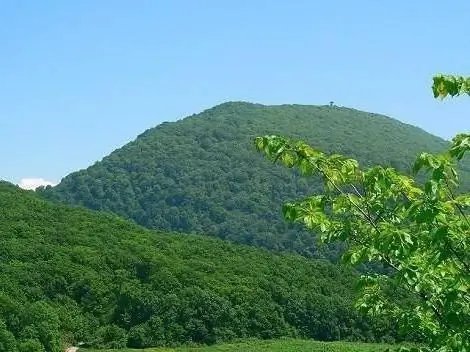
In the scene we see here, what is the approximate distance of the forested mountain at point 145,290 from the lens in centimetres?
7000

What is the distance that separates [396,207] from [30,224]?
295ft

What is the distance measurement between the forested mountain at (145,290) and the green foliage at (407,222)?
55423mm

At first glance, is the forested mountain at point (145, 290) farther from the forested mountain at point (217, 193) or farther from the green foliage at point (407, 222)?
the green foliage at point (407, 222)

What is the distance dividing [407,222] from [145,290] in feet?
234

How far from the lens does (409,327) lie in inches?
340

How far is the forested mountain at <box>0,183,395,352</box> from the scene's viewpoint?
70.0 meters

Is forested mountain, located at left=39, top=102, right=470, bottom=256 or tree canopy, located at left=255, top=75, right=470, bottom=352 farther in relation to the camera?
forested mountain, located at left=39, top=102, right=470, bottom=256

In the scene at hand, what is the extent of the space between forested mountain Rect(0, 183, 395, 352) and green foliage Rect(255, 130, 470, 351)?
55.4 m

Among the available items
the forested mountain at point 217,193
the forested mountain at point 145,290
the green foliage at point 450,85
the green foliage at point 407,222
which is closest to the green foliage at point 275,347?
the forested mountain at point 145,290

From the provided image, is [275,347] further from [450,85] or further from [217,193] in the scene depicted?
[217,193]

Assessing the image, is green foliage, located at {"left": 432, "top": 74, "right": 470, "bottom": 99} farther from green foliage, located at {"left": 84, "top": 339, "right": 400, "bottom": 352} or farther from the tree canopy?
green foliage, located at {"left": 84, "top": 339, "right": 400, "bottom": 352}

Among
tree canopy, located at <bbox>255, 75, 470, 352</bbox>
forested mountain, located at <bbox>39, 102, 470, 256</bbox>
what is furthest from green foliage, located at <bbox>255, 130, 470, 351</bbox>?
forested mountain, located at <bbox>39, 102, 470, 256</bbox>

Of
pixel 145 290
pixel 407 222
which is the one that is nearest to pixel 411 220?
pixel 407 222

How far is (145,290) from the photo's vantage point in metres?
77.2
